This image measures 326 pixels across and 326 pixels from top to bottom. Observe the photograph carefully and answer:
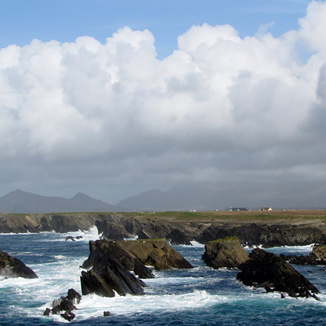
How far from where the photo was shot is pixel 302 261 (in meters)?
79.4

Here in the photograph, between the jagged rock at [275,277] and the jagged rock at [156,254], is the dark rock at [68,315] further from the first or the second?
the jagged rock at [156,254]

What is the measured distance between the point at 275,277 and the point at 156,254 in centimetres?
2688

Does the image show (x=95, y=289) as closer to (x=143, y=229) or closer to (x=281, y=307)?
(x=281, y=307)

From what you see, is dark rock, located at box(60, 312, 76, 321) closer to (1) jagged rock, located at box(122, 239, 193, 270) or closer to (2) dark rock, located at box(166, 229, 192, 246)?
(1) jagged rock, located at box(122, 239, 193, 270)

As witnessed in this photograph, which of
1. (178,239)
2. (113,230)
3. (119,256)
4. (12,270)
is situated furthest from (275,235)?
(12,270)

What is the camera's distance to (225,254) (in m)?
75.9

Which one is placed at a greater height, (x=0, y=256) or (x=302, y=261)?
(x=0, y=256)

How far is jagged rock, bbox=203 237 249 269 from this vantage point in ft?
246

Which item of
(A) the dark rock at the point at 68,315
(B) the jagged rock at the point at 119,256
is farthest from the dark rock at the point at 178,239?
(A) the dark rock at the point at 68,315

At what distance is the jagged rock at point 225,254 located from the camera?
74938mm

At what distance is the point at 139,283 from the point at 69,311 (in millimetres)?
14355

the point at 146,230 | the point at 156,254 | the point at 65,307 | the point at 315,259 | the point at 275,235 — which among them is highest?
the point at 156,254

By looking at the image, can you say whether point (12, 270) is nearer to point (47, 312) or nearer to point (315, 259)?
point (47, 312)

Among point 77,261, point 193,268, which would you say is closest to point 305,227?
point 193,268
